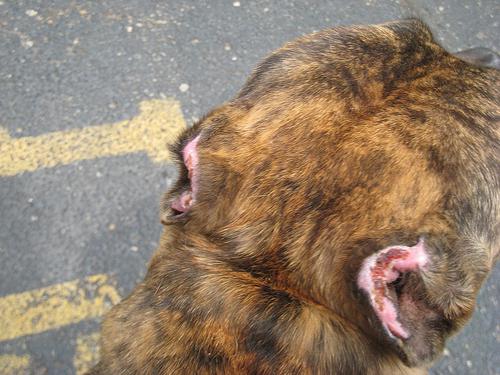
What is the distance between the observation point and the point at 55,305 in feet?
10.5

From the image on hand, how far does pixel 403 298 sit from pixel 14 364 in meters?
2.28

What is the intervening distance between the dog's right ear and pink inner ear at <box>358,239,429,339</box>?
0.61m

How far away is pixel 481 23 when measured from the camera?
4.88 m

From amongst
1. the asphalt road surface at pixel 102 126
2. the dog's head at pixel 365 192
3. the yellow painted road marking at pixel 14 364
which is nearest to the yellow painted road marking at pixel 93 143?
the asphalt road surface at pixel 102 126

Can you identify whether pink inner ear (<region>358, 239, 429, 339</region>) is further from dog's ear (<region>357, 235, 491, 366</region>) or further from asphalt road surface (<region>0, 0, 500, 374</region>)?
asphalt road surface (<region>0, 0, 500, 374</region>)

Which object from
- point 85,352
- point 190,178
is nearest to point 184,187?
point 190,178

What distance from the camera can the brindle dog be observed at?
1.59 metres

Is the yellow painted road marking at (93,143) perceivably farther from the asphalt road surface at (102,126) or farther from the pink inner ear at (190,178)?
the pink inner ear at (190,178)

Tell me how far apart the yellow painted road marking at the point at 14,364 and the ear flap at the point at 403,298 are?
2.17 meters

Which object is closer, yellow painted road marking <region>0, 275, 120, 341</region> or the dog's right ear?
the dog's right ear

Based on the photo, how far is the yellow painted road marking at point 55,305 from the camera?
3.12 m

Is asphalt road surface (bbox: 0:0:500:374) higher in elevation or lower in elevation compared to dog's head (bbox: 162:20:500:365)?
lower

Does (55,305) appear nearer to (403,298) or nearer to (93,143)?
(93,143)

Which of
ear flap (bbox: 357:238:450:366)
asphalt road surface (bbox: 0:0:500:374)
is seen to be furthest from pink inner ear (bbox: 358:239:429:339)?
asphalt road surface (bbox: 0:0:500:374)
